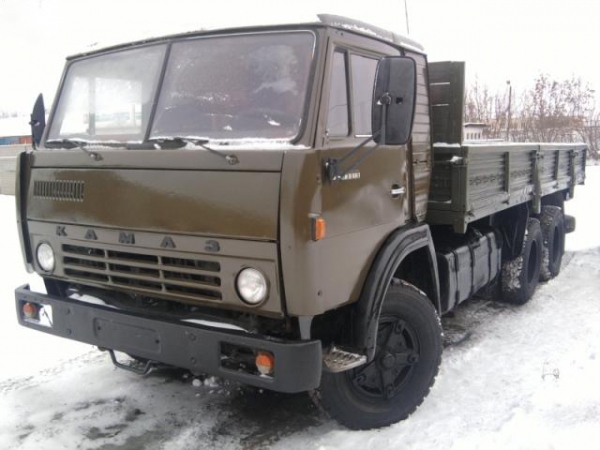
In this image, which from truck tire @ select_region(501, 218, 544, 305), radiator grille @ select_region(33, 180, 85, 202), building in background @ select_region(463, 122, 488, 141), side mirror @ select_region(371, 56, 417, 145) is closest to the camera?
side mirror @ select_region(371, 56, 417, 145)

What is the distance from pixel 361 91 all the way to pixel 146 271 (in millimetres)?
1596

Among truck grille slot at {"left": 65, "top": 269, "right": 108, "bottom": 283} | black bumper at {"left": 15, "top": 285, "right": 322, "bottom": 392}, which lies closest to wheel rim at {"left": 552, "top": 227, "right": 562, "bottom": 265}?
black bumper at {"left": 15, "top": 285, "right": 322, "bottom": 392}

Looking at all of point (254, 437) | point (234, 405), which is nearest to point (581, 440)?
point (254, 437)

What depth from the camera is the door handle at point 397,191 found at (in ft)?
11.7

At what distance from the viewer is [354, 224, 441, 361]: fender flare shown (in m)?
3.23

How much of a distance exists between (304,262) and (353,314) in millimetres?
639

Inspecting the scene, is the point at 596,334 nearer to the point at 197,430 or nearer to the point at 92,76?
the point at 197,430

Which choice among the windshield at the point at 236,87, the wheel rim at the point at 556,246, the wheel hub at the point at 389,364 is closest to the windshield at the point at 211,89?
the windshield at the point at 236,87

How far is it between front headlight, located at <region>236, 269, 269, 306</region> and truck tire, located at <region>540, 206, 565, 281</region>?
4982mm

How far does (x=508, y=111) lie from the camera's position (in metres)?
25.1

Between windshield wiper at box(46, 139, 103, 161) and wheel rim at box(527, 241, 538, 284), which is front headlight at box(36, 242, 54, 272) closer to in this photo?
windshield wiper at box(46, 139, 103, 161)

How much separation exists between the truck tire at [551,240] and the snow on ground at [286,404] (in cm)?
160

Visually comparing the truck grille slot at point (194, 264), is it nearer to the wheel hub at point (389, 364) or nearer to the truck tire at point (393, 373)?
the truck tire at point (393, 373)

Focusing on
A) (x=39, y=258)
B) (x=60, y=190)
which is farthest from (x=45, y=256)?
(x=60, y=190)
